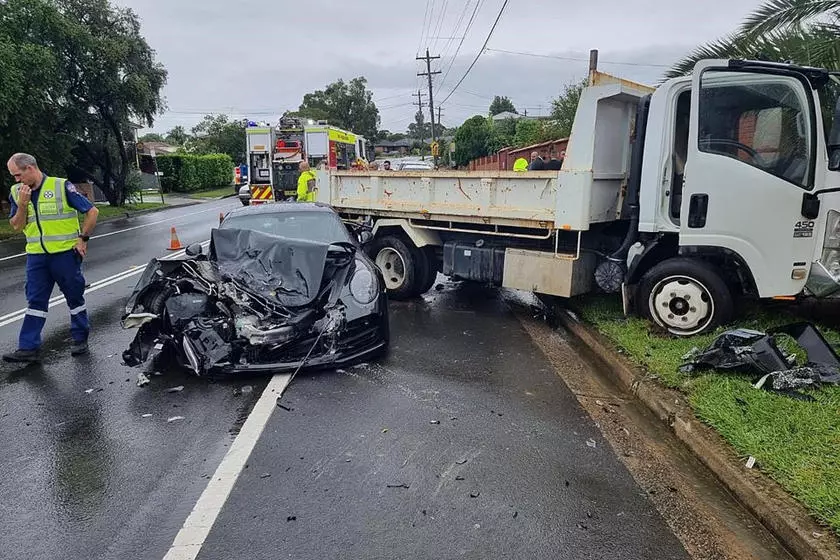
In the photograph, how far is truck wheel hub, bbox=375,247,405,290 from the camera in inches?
343

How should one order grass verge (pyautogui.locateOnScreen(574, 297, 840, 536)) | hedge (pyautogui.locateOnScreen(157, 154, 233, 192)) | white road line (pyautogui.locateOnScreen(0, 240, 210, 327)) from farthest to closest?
hedge (pyautogui.locateOnScreen(157, 154, 233, 192)), white road line (pyautogui.locateOnScreen(0, 240, 210, 327)), grass verge (pyautogui.locateOnScreen(574, 297, 840, 536))

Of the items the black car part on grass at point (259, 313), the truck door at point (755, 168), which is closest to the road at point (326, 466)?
the black car part on grass at point (259, 313)

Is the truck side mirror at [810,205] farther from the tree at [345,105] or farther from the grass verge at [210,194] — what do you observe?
the tree at [345,105]

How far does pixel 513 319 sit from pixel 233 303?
3616 millimetres

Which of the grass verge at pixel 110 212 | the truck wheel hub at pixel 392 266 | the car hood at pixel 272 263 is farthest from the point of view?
the grass verge at pixel 110 212

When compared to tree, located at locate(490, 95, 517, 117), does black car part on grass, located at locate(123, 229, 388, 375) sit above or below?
below

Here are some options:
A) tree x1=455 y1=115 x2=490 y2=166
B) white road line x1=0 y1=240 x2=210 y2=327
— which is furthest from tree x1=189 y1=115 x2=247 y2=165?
white road line x1=0 y1=240 x2=210 y2=327

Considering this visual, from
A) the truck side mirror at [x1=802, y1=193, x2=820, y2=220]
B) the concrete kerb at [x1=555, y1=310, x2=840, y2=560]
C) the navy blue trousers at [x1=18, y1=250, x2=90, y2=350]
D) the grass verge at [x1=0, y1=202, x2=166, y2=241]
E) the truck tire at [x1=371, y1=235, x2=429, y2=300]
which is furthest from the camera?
the grass verge at [x1=0, y1=202, x2=166, y2=241]

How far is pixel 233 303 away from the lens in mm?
5473

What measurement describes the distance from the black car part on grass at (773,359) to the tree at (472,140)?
109 ft

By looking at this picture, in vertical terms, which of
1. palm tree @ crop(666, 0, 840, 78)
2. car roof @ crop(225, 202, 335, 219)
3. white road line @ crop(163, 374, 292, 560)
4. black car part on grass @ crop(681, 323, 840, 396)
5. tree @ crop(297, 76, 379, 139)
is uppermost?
tree @ crop(297, 76, 379, 139)

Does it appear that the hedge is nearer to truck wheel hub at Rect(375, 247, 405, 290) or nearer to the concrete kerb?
truck wheel hub at Rect(375, 247, 405, 290)

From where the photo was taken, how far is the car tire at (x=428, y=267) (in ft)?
28.3

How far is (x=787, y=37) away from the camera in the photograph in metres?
7.79
